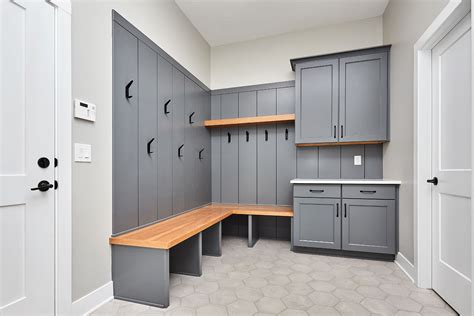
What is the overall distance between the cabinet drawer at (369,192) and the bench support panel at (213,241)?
1.54 meters

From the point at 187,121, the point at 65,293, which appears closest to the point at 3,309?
the point at 65,293

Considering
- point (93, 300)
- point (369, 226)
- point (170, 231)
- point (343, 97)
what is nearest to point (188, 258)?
point (170, 231)

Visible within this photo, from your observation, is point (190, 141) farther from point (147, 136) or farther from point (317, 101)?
point (317, 101)

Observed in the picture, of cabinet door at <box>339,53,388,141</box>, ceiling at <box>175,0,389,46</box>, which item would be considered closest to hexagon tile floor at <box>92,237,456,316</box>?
cabinet door at <box>339,53,388,141</box>

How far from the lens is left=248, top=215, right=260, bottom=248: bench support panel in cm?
327

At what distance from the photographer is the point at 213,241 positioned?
9.71 ft

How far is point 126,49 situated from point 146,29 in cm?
44

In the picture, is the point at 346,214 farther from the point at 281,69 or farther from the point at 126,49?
the point at 126,49

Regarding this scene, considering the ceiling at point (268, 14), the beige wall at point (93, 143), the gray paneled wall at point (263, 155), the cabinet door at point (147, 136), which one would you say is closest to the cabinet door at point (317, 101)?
the gray paneled wall at point (263, 155)

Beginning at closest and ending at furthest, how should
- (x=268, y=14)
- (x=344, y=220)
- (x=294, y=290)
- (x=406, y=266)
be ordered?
1. (x=294, y=290)
2. (x=406, y=266)
3. (x=344, y=220)
4. (x=268, y=14)

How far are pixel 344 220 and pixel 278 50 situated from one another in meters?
2.63

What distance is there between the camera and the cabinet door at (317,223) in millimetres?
2879

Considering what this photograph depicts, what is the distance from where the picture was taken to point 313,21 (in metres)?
3.45

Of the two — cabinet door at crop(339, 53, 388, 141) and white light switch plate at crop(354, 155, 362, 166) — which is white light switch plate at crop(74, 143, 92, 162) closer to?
cabinet door at crop(339, 53, 388, 141)
